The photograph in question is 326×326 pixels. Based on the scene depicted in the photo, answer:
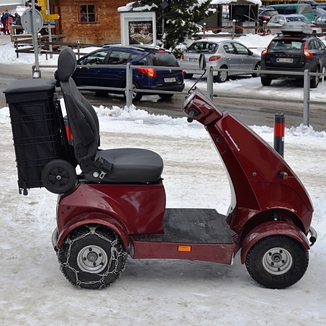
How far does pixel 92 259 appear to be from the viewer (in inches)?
188

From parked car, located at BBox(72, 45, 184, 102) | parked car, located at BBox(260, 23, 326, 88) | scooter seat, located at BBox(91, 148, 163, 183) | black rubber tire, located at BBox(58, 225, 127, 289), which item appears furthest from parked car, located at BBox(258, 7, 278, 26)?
black rubber tire, located at BBox(58, 225, 127, 289)

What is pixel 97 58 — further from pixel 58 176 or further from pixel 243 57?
pixel 58 176

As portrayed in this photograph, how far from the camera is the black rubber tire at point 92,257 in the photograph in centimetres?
472

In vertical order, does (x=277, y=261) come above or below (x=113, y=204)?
below

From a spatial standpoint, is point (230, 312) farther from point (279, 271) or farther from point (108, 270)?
point (108, 270)

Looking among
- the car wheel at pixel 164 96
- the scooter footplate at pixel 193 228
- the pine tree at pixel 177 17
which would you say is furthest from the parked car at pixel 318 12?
the scooter footplate at pixel 193 228

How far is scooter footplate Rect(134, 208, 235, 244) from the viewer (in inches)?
193

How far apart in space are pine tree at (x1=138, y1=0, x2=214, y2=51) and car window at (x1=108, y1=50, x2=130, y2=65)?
737cm

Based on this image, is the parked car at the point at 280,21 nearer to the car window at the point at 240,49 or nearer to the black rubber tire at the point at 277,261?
the car window at the point at 240,49

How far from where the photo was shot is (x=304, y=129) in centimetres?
1140

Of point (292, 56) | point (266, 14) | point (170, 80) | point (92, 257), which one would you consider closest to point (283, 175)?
point (92, 257)

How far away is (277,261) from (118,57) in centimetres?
1313

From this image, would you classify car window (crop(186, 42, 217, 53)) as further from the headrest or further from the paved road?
the headrest

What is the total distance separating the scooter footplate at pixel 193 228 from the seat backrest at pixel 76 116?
0.77 m
